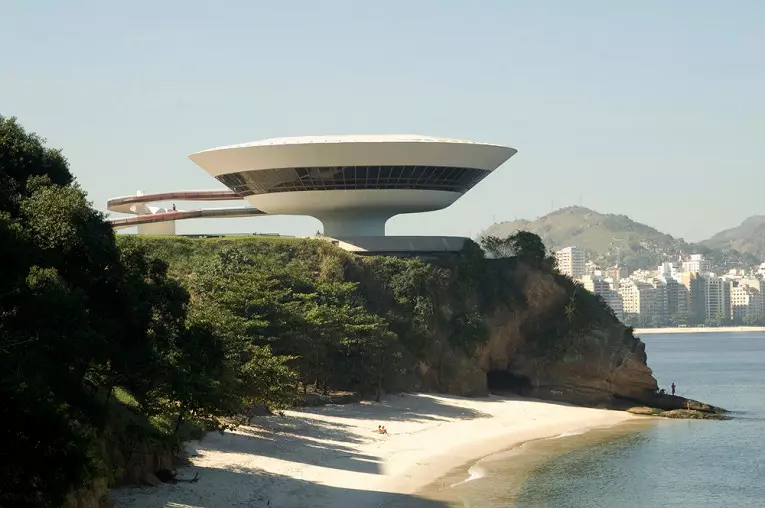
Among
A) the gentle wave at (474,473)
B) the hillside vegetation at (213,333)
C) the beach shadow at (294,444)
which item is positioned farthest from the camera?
the gentle wave at (474,473)

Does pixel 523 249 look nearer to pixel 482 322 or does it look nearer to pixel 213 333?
pixel 482 322

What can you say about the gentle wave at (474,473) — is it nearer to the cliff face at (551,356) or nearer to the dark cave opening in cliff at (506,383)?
the cliff face at (551,356)

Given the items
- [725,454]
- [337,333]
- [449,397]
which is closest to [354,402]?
[337,333]

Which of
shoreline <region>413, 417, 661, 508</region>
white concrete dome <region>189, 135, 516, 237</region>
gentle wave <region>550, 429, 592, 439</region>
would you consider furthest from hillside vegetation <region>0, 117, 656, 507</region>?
gentle wave <region>550, 429, 592, 439</region>

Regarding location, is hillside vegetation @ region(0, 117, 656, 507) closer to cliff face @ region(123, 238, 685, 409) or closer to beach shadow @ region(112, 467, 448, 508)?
cliff face @ region(123, 238, 685, 409)

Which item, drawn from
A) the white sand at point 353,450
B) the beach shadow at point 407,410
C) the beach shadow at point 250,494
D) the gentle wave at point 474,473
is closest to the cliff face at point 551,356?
the white sand at point 353,450

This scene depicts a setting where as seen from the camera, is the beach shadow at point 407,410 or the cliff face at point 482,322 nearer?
the beach shadow at point 407,410

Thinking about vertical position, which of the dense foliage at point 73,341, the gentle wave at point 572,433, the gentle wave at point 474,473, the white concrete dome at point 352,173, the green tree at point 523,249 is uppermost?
the white concrete dome at point 352,173

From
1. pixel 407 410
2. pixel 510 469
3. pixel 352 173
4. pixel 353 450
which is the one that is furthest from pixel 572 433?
pixel 352 173

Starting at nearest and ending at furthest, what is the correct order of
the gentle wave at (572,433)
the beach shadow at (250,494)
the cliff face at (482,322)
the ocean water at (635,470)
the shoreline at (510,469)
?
the beach shadow at (250,494), the shoreline at (510,469), the ocean water at (635,470), the gentle wave at (572,433), the cliff face at (482,322)

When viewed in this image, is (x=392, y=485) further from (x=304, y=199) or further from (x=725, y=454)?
(x=304, y=199)
